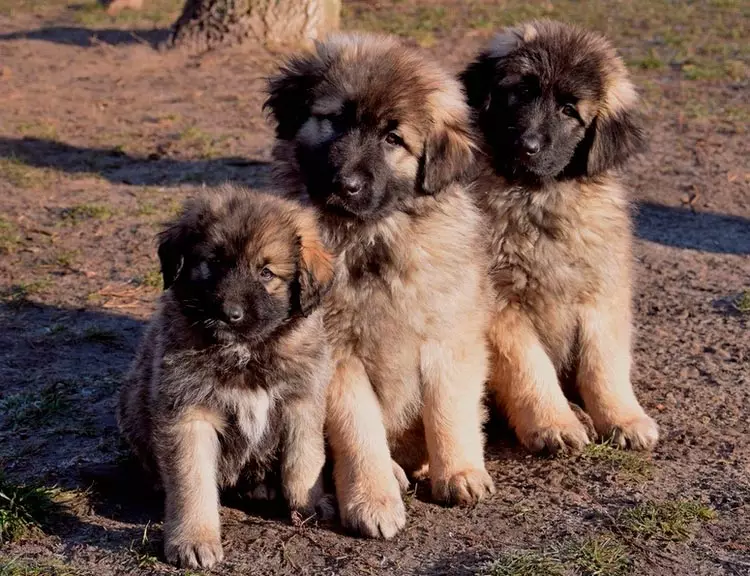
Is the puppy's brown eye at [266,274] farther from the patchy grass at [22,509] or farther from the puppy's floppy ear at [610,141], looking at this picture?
the puppy's floppy ear at [610,141]

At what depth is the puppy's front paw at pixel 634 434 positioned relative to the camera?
4344 millimetres

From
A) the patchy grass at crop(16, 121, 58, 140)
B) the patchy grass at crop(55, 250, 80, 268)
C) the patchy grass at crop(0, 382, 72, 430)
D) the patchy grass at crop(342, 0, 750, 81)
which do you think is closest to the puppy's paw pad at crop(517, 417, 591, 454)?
the patchy grass at crop(0, 382, 72, 430)

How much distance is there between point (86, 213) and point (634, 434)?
4181 mm

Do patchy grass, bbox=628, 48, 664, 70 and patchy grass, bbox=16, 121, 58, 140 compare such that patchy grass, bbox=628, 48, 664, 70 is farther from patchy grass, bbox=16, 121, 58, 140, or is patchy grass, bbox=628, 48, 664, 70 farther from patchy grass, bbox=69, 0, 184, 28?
patchy grass, bbox=16, 121, 58, 140

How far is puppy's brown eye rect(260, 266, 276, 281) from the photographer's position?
3.48 m

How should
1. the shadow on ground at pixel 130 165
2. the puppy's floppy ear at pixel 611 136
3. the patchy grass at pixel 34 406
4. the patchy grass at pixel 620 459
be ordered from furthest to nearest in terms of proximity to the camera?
the shadow on ground at pixel 130 165 → the patchy grass at pixel 34 406 → the puppy's floppy ear at pixel 611 136 → the patchy grass at pixel 620 459

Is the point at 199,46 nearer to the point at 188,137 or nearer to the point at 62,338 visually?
the point at 188,137

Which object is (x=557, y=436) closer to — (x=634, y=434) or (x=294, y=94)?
(x=634, y=434)

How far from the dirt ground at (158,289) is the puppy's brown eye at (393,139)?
1326mm

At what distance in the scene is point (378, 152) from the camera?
3785 millimetres

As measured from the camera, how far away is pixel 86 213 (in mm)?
7055

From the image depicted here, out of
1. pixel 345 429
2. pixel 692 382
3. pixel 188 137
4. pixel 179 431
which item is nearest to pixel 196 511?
pixel 179 431

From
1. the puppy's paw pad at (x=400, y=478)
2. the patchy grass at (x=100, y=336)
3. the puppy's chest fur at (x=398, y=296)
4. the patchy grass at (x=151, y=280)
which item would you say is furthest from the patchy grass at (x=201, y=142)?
the puppy's paw pad at (x=400, y=478)

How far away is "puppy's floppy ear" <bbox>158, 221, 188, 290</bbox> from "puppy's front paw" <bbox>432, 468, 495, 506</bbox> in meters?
1.25
